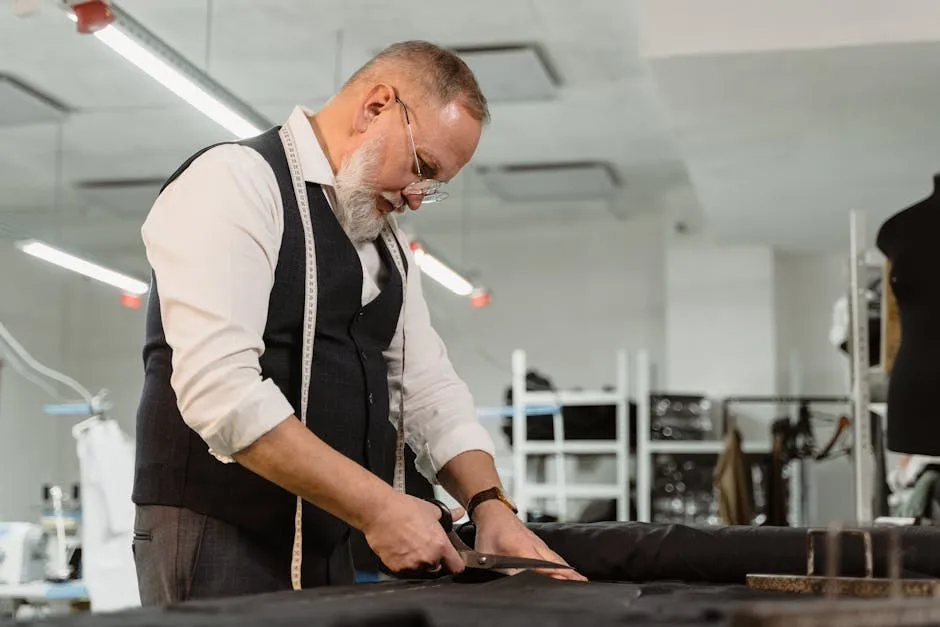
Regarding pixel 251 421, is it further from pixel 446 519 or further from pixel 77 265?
pixel 77 265

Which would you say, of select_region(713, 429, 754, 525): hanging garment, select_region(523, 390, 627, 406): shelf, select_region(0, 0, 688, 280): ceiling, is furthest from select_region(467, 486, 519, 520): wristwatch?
select_region(523, 390, 627, 406): shelf

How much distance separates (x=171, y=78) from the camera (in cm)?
422

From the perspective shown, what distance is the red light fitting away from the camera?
3432 mm

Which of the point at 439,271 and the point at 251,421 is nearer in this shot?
the point at 251,421

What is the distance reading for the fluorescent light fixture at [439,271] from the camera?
7902mm

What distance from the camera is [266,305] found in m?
1.58

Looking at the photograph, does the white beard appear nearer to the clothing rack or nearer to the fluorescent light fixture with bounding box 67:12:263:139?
the fluorescent light fixture with bounding box 67:12:263:139

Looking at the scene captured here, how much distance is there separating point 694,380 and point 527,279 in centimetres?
198

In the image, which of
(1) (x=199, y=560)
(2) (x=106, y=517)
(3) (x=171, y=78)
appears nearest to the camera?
(1) (x=199, y=560)

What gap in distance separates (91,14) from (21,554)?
303 centimetres

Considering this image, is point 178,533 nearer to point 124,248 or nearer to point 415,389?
point 415,389

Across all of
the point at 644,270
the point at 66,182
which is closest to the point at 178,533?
the point at 66,182

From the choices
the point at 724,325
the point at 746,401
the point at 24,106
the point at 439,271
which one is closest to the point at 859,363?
the point at 439,271

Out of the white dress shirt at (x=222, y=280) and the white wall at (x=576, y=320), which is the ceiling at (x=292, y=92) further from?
the white dress shirt at (x=222, y=280)
